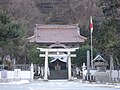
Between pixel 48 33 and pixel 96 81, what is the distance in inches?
920

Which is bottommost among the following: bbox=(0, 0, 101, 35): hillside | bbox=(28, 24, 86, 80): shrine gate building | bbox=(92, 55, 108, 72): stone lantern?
bbox=(92, 55, 108, 72): stone lantern

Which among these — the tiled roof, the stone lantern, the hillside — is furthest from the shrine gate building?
the stone lantern

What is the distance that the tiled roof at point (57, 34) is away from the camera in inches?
2263

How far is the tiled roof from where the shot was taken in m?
57.5

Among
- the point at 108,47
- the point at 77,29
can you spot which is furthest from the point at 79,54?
the point at 108,47

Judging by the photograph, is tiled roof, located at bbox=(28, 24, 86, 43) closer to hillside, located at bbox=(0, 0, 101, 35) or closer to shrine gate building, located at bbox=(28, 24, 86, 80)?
shrine gate building, located at bbox=(28, 24, 86, 80)

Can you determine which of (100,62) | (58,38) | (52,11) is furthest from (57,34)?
(100,62)

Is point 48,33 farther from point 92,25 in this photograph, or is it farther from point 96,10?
point 92,25

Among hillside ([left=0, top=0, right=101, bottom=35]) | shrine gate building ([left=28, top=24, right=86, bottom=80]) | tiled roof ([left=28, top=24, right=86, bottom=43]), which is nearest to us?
shrine gate building ([left=28, top=24, right=86, bottom=80])

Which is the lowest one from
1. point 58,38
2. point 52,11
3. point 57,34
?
point 58,38

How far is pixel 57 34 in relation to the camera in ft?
196

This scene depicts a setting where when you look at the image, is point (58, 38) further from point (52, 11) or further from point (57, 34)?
point (52, 11)

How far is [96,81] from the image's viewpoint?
3769cm

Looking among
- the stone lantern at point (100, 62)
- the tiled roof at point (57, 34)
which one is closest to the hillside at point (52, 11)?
the tiled roof at point (57, 34)
